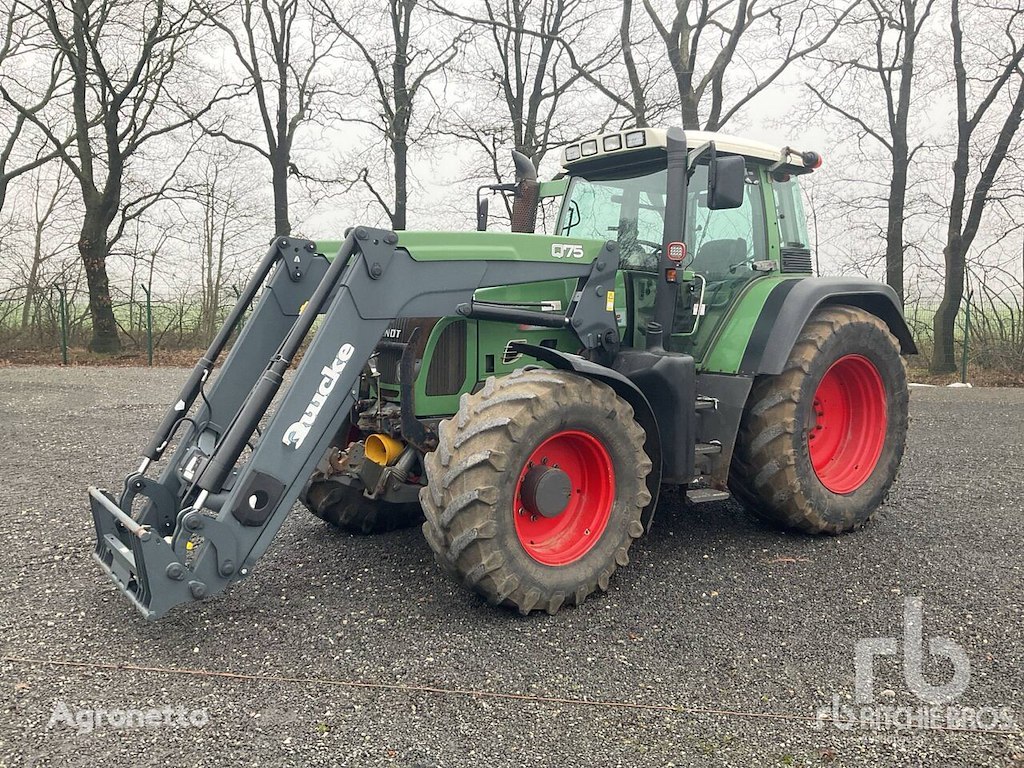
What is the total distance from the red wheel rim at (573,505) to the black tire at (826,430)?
114cm

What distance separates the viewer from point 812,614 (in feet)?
12.5

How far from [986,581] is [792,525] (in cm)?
102

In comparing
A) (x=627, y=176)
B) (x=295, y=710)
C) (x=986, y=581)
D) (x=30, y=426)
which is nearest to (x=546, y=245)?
(x=627, y=176)

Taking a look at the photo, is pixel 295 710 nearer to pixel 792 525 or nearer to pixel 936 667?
pixel 936 667

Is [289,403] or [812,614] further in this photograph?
[812,614]

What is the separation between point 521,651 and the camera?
3414mm

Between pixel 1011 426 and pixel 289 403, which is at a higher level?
pixel 289 403

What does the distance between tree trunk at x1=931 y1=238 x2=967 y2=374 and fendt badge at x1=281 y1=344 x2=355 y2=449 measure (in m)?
15.3

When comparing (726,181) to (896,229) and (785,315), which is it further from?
(896,229)

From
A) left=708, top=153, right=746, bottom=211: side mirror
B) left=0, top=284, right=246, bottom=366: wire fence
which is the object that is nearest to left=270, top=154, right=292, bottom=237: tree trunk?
left=0, top=284, right=246, bottom=366: wire fence

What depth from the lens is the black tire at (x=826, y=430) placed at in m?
4.68

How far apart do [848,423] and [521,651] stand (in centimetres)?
316

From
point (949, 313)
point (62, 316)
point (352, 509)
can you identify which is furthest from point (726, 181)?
point (62, 316)

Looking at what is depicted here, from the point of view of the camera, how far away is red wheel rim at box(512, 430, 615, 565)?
3910 mm
